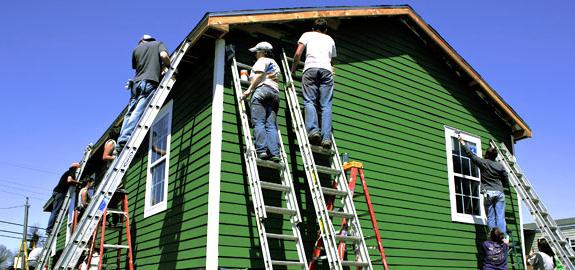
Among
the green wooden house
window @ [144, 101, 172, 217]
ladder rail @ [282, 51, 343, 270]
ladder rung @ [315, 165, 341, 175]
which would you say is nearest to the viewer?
ladder rail @ [282, 51, 343, 270]

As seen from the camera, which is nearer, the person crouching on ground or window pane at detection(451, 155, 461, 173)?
the person crouching on ground

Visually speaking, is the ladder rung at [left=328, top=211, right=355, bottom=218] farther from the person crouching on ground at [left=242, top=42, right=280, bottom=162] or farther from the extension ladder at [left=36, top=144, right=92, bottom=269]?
the extension ladder at [left=36, top=144, right=92, bottom=269]

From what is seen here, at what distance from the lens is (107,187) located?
18.3 ft

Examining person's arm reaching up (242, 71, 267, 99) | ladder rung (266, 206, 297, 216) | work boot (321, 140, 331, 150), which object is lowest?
ladder rung (266, 206, 297, 216)

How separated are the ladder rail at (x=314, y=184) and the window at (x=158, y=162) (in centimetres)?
259

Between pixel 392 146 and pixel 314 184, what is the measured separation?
3.45 m

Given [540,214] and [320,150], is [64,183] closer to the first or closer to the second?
[320,150]

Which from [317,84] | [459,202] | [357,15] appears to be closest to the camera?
[317,84]

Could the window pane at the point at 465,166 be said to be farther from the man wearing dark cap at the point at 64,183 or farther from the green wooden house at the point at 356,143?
the man wearing dark cap at the point at 64,183

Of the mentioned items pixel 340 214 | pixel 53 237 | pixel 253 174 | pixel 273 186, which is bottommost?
pixel 53 237

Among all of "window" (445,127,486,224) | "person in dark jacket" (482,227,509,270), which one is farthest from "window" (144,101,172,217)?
"window" (445,127,486,224)

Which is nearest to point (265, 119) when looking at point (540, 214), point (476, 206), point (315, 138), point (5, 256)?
point (315, 138)

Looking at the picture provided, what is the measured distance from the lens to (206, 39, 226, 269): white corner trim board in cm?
661

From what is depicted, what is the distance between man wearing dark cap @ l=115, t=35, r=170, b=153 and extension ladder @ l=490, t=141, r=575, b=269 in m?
7.36
